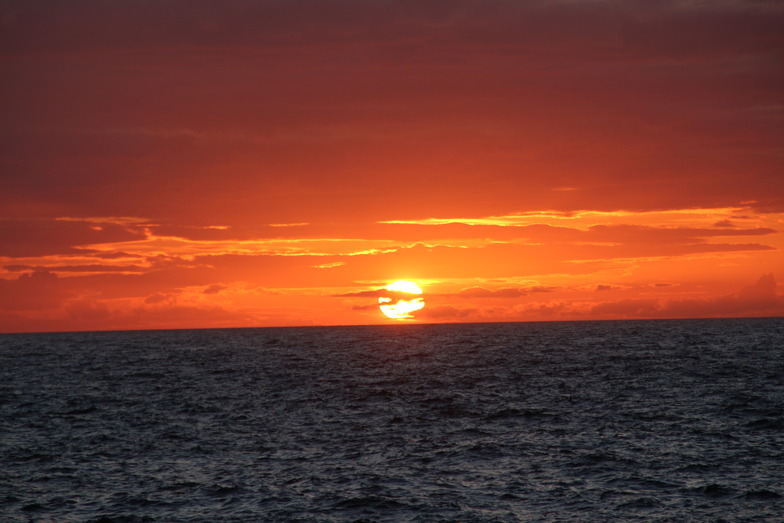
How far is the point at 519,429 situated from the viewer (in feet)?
146

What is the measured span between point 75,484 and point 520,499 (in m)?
19.4

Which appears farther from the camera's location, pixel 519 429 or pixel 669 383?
pixel 669 383

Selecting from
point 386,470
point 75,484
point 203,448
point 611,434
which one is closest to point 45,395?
point 203,448

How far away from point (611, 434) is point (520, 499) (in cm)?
1449

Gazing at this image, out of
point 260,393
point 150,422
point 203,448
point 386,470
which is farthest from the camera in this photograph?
point 260,393

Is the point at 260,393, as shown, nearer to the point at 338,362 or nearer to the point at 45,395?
the point at 45,395

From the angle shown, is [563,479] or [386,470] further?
[386,470]

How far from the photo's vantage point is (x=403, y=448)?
39.7 meters

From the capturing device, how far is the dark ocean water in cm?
2923

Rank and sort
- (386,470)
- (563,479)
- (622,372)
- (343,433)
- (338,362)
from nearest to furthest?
1. (563,479)
2. (386,470)
3. (343,433)
4. (622,372)
5. (338,362)

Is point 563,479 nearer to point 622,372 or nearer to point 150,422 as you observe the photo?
point 150,422

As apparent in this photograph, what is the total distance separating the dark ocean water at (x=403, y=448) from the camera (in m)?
29.2

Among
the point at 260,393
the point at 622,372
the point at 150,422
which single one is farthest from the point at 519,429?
the point at 622,372

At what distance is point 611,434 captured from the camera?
4250 cm
